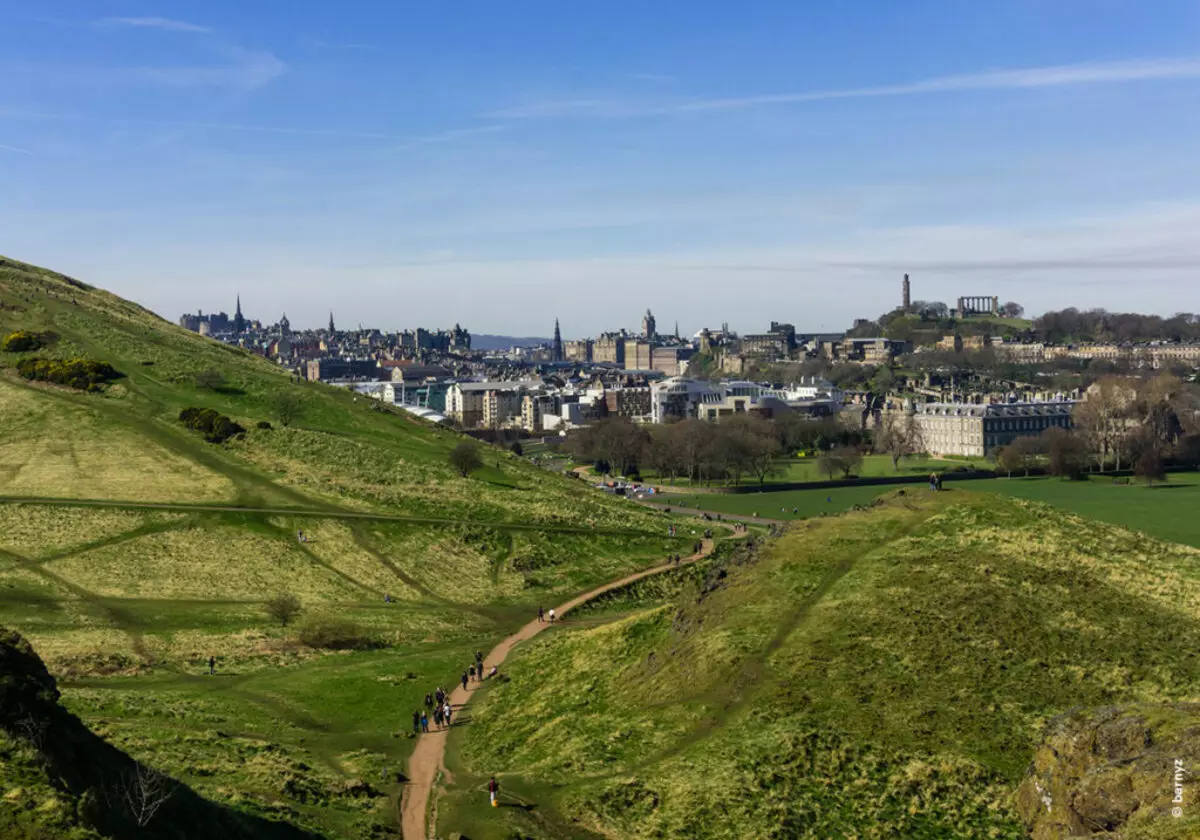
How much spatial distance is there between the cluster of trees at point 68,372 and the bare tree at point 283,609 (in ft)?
182

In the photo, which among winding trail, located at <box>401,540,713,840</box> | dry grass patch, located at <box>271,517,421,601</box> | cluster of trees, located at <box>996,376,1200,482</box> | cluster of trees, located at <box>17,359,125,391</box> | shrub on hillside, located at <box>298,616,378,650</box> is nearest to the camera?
winding trail, located at <box>401,540,713,840</box>

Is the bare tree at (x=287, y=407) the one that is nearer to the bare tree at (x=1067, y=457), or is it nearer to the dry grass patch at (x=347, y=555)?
the dry grass patch at (x=347, y=555)

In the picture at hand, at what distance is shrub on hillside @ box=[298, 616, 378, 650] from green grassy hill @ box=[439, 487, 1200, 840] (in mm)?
→ 12691

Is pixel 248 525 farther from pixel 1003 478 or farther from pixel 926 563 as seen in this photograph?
pixel 1003 478

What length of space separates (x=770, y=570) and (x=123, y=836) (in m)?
29.9

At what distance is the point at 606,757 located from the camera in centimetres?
3894

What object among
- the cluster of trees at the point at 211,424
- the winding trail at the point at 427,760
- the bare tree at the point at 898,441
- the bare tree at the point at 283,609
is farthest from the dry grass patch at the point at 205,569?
the bare tree at the point at 898,441

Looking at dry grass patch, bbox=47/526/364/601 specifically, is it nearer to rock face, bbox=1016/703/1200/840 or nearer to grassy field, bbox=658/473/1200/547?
rock face, bbox=1016/703/1200/840

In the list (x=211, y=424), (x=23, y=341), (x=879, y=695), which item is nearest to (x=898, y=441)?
(x=211, y=424)

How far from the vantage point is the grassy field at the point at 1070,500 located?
363 ft

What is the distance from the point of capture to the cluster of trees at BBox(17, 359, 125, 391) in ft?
366

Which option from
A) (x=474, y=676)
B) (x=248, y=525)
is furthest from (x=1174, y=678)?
(x=248, y=525)

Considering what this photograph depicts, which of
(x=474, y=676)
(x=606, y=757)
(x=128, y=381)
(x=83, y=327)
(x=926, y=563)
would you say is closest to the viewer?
(x=606, y=757)

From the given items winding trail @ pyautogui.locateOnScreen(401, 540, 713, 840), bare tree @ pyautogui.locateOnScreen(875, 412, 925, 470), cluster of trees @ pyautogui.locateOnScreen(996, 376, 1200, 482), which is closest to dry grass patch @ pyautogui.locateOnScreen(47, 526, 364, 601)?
winding trail @ pyautogui.locateOnScreen(401, 540, 713, 840)
